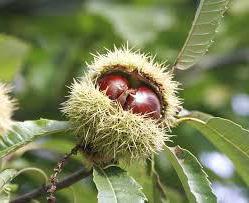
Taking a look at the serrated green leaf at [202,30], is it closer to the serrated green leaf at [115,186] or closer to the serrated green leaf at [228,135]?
the serrated green leaf at [228,135]

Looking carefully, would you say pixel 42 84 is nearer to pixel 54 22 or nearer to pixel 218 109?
pixel 54 22

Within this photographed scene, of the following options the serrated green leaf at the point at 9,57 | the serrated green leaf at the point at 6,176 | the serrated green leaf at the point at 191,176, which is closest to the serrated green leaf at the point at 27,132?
the serrated green leaf at the point at 6,176

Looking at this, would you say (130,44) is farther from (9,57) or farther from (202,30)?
(202,30)

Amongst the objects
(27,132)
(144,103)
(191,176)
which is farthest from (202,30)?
(27,132)

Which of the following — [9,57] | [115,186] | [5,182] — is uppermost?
[9,57]

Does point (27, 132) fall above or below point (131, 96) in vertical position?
below

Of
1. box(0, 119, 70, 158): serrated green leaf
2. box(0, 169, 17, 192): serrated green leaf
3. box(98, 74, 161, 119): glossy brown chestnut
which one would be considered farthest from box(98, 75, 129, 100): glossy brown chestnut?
box(0, 169, 17, 192): serrated green leaf
